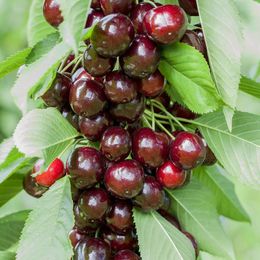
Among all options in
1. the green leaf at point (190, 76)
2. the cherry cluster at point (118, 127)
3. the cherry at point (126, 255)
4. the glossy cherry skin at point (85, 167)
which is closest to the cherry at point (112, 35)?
the cherry cluster at point (118, 127)

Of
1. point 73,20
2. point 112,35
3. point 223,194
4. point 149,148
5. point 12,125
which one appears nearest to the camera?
point 73,20

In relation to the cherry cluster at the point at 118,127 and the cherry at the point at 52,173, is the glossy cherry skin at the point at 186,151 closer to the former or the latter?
the cherry cluster at the point at 118,127

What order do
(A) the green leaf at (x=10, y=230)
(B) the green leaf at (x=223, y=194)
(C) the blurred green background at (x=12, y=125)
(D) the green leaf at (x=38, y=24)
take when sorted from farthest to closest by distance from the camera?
1. (C) the blurred green background at (x=12, y=125)
2. (B) the green leaf at (x=223, y=194)
3. (A) the green leaf at (x=10, y=230)
4. (D) the green leaf at (x=38, y=24)

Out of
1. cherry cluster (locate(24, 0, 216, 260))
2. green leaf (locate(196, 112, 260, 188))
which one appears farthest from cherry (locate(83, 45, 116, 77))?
green leaf (locate(196, 112, 260, 188))

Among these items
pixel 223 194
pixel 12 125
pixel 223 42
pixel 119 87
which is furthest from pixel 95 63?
pixel 12 125

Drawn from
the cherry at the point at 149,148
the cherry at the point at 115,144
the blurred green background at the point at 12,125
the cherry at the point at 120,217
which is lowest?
the blurred green background at the point at 12,125

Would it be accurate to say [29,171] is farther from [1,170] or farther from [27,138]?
[27,138]

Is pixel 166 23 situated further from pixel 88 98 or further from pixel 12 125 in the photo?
pixel 12 125

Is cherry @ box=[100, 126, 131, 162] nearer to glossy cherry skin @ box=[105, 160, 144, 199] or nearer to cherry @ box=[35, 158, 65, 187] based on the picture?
glossy cherry skin @ box=[105, 160, 144, 199]
